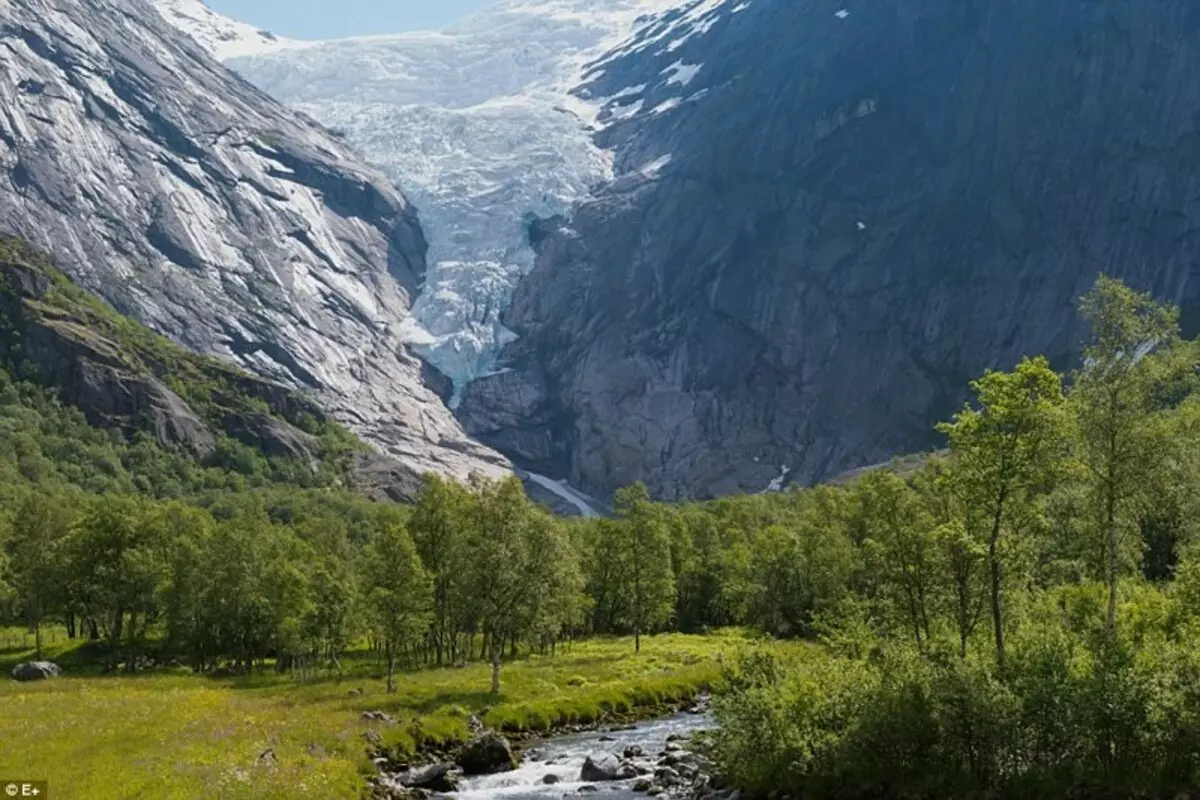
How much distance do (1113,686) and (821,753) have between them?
10506 millimetres

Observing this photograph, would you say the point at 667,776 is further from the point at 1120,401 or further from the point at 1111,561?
the point at 1120,401

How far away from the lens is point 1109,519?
39125 millimetres

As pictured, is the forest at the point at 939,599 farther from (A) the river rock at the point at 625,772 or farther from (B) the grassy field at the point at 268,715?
(A) the river rock at the point at 625,772

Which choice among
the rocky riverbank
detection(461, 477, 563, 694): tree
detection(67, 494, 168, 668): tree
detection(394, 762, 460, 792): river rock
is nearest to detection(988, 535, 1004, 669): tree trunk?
the rocky riverbank

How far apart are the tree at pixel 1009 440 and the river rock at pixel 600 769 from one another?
19.9 meters

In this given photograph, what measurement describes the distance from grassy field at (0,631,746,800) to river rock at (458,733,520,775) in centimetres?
416

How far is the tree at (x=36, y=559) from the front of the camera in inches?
3861

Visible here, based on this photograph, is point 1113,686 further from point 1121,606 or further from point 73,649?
point 73,649

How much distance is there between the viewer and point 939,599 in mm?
50562

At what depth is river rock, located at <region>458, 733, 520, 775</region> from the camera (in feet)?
166

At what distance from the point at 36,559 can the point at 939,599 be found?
86.6 metres

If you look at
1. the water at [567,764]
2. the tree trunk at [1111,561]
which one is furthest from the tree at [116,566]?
the tree trunk at [1111,561]

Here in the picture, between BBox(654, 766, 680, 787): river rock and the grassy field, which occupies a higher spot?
the grassy field

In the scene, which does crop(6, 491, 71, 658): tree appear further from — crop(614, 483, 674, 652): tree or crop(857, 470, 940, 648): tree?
crop(857, 470, 940, 648): tree
